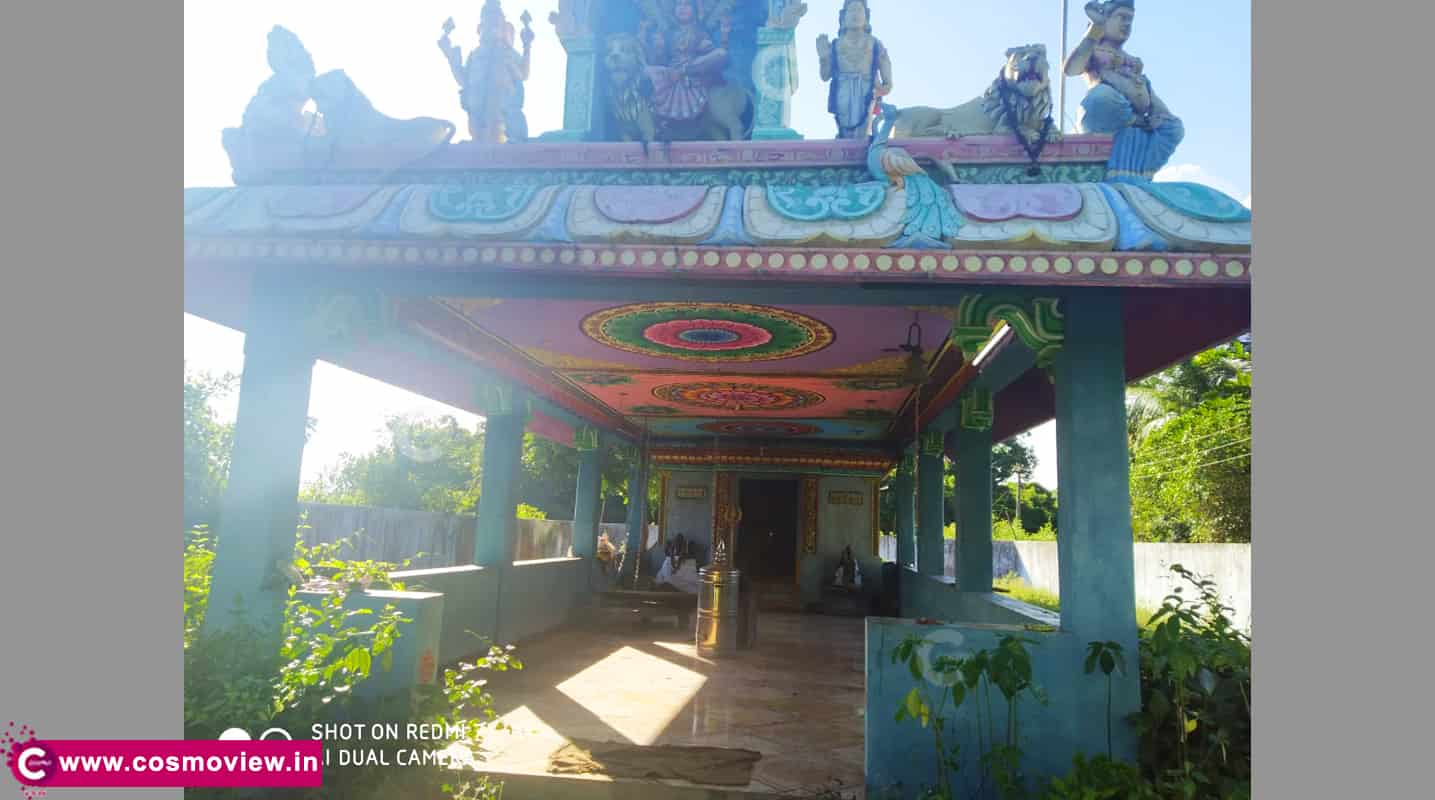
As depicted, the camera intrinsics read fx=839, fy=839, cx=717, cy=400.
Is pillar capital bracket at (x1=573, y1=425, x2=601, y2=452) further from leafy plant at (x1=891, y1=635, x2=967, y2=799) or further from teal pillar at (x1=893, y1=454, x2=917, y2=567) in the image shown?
leafy plant at (x1=891, y1=635, x2=967, y2=799)

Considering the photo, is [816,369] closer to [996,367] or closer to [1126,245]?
[996,367]

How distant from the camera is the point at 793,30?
5496mm

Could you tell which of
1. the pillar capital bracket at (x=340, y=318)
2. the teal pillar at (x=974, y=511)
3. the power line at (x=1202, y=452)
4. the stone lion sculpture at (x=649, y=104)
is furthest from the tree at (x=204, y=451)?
the power line at (x=1202, y=452)

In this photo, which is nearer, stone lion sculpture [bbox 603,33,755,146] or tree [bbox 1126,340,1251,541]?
stone lion sculpture [bbox 603,33,755,146]

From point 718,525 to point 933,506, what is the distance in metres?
5.29

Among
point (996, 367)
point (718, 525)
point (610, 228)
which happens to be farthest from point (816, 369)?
point (718, 525)

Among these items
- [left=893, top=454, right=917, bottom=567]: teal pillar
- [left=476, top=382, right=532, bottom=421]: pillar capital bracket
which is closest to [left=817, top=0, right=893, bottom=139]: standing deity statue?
[left=476, top=382, right=532, bottom=421]: pillar capital bracket

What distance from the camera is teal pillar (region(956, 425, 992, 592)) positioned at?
289 inches

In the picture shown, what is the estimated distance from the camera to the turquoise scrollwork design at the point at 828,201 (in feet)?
13.4

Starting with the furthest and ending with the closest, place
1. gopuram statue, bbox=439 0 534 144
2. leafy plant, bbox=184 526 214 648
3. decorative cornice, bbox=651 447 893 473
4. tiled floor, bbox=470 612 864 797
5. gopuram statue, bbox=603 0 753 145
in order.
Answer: decorative cornice, bbox=651 447 893 473
gopuram statue, bbox=603 0 753 145
gopuram statue, bbox=439 0 534 144
tiled floor, bbox=470 612 864 797
leafy plant, bbox=184 526 214 648

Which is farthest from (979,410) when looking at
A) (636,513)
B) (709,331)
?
(636,513)
